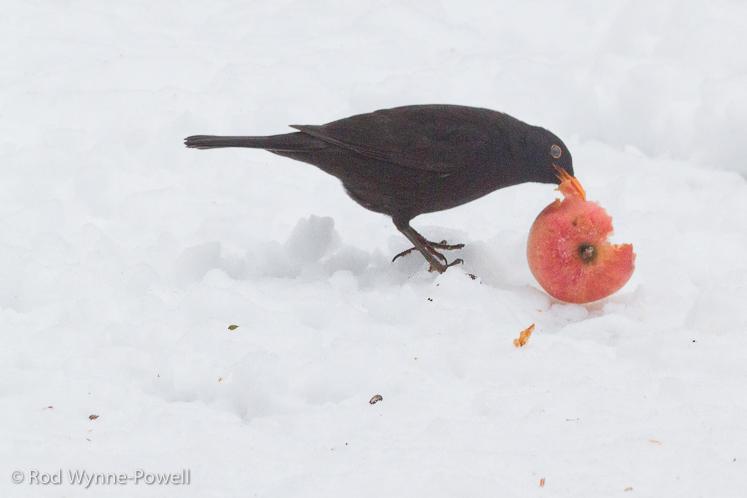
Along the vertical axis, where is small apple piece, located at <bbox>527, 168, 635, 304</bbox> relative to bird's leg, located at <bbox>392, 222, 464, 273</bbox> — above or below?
above

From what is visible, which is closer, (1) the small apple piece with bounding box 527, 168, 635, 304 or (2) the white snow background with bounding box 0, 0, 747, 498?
(2) the white snow background with bounding box 0, 0, 747, 498

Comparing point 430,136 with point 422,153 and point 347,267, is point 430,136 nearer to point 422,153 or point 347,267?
point 422,153

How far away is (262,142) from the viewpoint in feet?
11.6

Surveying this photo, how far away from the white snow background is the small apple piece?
12 centimetres

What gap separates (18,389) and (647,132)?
4.23 meters

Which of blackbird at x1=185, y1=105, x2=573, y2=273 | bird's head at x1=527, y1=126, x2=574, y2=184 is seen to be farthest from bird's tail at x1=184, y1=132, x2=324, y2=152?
bird's head at x1=527, y1=126, x2=574, y2=184

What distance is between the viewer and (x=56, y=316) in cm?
277

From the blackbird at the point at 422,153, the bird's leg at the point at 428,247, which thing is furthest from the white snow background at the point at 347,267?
the blackbird at the point at 422,153

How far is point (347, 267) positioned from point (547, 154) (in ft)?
3.84

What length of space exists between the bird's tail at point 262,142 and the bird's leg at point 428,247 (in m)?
0.62

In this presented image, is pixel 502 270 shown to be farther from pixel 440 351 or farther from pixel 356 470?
pixel 356 470

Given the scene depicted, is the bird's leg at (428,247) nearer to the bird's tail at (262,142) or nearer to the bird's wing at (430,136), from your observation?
the bird's wing at (430,136)

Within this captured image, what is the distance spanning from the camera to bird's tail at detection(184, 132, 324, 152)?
352 centimetres

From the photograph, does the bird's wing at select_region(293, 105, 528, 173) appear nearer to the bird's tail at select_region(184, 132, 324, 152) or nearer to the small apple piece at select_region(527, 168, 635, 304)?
the bird's tail at select_region(184, 132, 324, 152)
